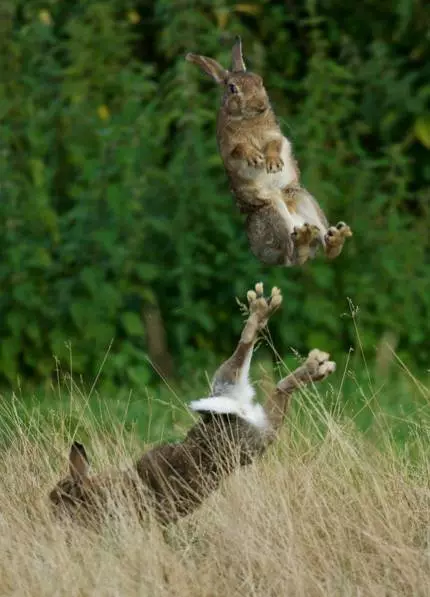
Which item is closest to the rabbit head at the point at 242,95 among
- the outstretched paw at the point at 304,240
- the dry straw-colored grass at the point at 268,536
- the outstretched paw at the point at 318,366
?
the outstretched paw at the point at 304,240

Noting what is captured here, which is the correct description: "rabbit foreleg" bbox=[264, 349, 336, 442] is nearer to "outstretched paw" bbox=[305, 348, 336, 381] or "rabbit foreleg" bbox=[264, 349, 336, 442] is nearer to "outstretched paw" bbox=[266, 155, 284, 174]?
"outstretched paw" bbox=[305, 348, 336, 381]

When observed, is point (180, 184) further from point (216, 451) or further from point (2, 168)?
point (216, 451)

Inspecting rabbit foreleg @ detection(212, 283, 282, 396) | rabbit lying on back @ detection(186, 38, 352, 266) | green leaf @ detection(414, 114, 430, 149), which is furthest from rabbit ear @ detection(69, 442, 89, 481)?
green leaf @ detection(414, 114, 430, 149)

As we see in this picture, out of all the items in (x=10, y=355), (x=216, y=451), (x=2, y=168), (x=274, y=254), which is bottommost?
(x=10, y=355)

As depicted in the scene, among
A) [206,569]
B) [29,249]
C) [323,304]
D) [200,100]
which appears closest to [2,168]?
[29,249]

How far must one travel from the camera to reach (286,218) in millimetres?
5902

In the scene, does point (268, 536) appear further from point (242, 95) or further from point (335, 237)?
point (242, 95)

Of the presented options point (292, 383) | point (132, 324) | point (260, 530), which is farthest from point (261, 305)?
point (132, 324)

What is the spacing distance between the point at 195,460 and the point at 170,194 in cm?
388

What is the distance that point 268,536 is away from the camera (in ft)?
18.1

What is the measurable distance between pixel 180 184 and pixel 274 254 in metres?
3.86

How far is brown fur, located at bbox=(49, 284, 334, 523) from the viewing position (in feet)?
19.7

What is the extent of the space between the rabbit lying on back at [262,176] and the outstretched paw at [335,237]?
0.03 meters

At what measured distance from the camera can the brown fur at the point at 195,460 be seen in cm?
602
